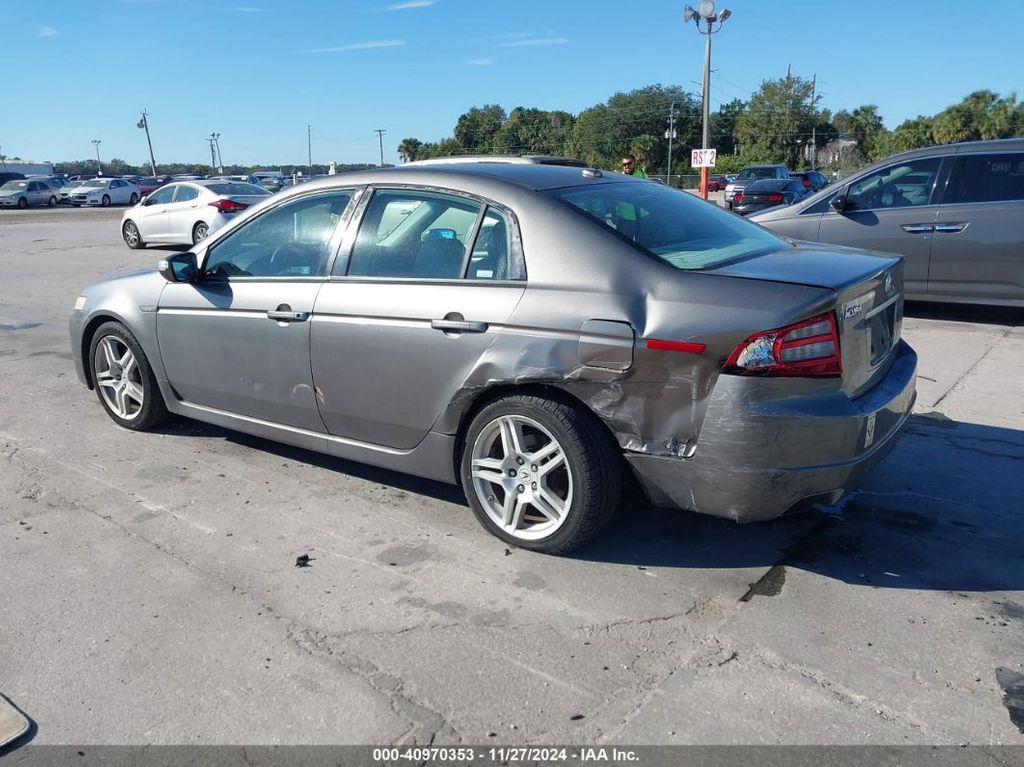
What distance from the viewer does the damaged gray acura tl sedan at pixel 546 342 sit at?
3.29 meters

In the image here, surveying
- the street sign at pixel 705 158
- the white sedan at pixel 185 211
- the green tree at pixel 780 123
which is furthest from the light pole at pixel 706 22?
the green tree at pixel 780 123

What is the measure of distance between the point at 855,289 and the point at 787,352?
0.52 metres

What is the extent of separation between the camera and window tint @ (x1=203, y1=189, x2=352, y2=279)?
4.46 meters

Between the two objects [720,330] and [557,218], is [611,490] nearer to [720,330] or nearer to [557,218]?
[720,330]

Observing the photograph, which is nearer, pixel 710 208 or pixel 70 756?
pixel 70 756

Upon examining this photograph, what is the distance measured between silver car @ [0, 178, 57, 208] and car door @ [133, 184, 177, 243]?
107 ft

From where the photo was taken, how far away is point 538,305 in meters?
3.63

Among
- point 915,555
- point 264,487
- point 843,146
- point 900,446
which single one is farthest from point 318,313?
point 843,146

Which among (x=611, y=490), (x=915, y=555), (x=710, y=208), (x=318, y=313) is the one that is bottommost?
(x=915, y=555)

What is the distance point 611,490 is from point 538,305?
0.83 meters

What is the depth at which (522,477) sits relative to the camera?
149 inches

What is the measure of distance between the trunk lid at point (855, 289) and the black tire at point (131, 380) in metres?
3.62

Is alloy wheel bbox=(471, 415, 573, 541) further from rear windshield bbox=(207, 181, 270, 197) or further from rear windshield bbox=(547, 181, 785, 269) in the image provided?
rear windshield bbox=(207, 181, 270, 197)

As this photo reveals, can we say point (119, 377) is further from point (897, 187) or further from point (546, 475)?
point (897, 187)
